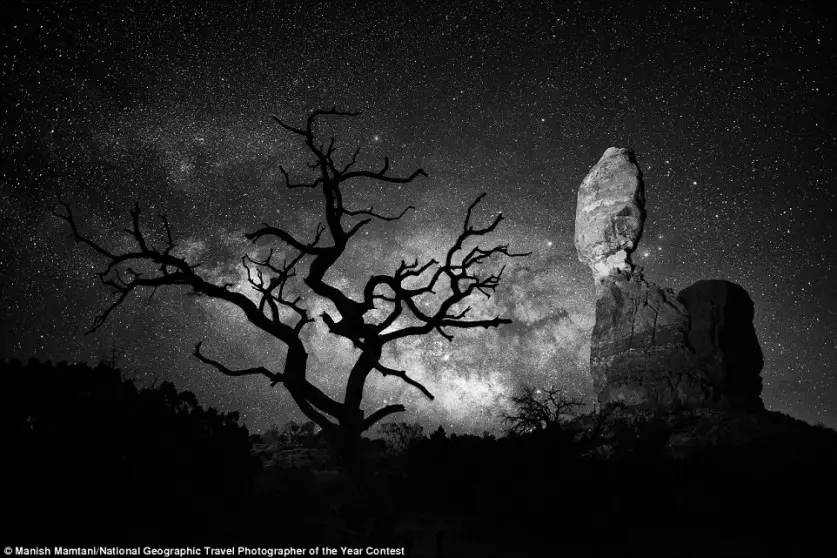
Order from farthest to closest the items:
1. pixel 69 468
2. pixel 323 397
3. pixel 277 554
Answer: pixel 323 397 → pixel 69 468 → pixel 277 554

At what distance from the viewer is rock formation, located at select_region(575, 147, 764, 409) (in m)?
32.9

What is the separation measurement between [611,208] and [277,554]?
4538cm

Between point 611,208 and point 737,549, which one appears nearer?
point 737,549

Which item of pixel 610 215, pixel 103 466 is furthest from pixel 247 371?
pixel 610 215

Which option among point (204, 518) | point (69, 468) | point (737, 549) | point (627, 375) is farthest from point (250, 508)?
point (627, 375)

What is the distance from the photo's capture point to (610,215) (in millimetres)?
43500

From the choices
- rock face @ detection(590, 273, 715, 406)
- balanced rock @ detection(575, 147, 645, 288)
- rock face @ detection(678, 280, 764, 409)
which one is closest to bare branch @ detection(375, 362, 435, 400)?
rock face @ detection(590, 273, 715, 406)

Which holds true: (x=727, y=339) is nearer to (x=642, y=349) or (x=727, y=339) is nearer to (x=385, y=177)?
(x=642, y=349)

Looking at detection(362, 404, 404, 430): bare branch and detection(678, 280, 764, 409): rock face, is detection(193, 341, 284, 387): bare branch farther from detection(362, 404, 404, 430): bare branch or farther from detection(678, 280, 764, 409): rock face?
detection(678, 280, 764, 409): rock face

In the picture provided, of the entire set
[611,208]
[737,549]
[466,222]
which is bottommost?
[737,549]

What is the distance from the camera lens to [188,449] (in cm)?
780

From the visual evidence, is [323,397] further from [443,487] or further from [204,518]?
[443,487]

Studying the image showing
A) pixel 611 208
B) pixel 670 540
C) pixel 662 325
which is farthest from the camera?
pixel 611 208

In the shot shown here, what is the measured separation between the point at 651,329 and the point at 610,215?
13046mm
